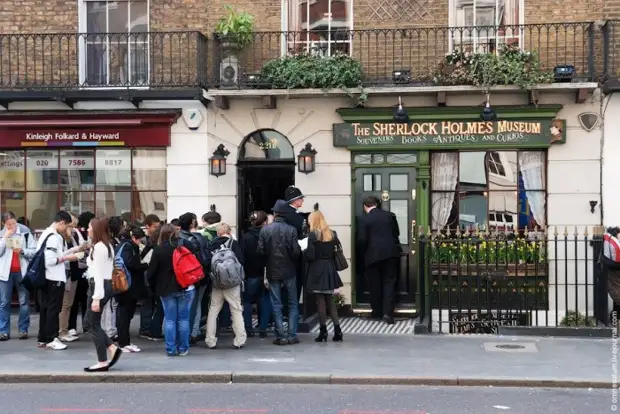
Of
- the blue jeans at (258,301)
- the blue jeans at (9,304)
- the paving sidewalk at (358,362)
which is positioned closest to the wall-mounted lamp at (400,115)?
the paving sidewalk at (358,362)

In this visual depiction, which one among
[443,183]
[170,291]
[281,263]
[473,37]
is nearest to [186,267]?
[170,291]

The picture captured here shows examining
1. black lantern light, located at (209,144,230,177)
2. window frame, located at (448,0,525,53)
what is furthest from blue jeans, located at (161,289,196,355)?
window frame, located at (448,0,525,53)

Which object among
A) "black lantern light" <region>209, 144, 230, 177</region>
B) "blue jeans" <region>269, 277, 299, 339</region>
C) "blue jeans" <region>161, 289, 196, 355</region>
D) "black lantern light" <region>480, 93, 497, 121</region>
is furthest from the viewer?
"black lantern light" <region>209, 144, 230, 177</region>

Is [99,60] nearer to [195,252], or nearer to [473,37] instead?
[195,252]

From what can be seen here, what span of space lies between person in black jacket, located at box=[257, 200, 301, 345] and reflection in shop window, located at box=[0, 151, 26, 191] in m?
5.91

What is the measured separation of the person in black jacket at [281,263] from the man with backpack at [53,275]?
7.96 feet

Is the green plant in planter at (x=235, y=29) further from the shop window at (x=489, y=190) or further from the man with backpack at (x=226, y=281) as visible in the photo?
the man with backpack at (x=226, y=281)

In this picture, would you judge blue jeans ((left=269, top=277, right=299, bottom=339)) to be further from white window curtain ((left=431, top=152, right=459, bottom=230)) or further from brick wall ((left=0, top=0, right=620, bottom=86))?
brick wall ((left=0, top=0, right=620, bottom=86))

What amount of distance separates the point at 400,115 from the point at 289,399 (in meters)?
6.73

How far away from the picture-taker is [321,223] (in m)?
11.7

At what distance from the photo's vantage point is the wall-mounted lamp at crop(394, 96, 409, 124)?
14.4m

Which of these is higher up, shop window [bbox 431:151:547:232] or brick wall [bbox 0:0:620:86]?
brick wall [bbox 0:0:620:86]

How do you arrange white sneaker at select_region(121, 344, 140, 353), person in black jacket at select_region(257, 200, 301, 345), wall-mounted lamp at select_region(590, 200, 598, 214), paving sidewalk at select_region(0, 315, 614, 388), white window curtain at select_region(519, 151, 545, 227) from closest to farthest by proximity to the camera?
1. paving sidewalk at select_region(0, 315, 614, 388)
2. white sneaker at select_region(121, 344, 140, 353)
3. person in black jacket at select_region(257, 200, 301, 345)
4. wall-mounted lamp at select_region(590, 200, 598, 214)
5. white window curtain at select_region(519, 151, 545, 227)

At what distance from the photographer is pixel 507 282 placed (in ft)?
42.7
